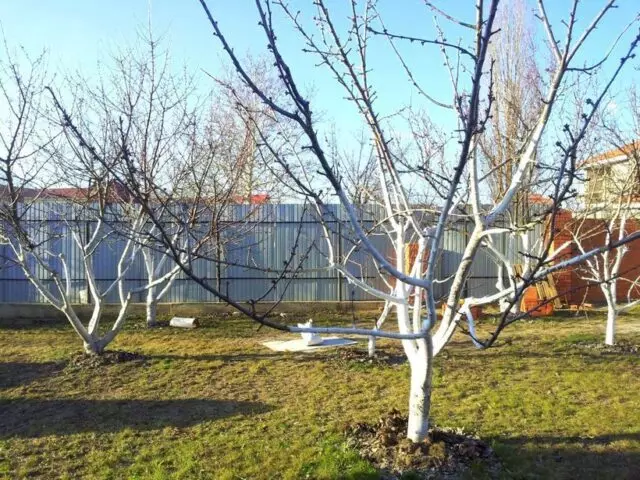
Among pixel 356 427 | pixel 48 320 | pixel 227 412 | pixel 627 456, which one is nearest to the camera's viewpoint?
pixel 627 456

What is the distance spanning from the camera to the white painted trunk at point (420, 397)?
372 centimetres

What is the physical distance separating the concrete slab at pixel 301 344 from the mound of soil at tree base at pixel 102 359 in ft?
5.69

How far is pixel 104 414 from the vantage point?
5.04 meters

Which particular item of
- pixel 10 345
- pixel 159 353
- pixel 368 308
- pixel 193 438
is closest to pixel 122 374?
pixel 159 353

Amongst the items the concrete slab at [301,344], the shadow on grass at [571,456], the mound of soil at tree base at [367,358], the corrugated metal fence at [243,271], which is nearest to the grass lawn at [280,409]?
the shadow on grass at [571,456]

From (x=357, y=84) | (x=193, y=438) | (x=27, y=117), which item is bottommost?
(x=193, y=438)

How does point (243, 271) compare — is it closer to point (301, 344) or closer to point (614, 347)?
point (301, 344)

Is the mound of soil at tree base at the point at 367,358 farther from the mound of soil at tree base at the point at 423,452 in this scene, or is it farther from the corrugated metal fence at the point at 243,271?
the corrugated metal fence at the point at 243,271

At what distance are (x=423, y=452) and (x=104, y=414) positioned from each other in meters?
2.80

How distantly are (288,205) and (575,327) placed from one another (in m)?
6.05

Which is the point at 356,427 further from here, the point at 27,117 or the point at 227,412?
the point at 27,117

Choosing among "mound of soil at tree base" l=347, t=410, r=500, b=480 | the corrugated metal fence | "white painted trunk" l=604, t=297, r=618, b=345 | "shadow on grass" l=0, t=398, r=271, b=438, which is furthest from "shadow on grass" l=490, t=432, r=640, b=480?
the corrugated metal fence

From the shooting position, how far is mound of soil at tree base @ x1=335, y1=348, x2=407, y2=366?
669cm

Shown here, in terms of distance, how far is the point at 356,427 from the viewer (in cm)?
441
